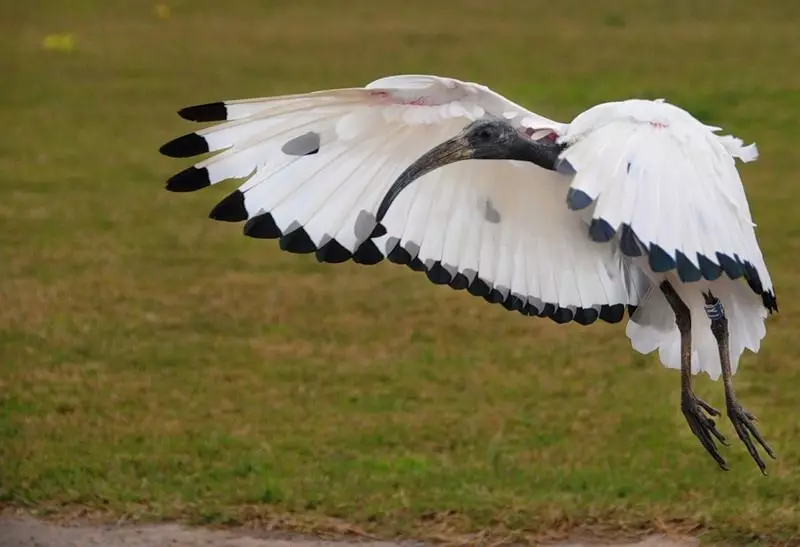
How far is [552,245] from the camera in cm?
390

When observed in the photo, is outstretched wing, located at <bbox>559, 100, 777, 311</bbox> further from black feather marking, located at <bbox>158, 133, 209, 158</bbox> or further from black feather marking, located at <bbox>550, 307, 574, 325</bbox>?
black feather marking, located at <bbox>158, 133, 209, 158</bbox>

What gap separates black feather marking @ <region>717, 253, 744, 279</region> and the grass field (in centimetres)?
199

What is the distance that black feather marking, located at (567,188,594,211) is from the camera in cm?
276

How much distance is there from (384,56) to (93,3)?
18.5 feet

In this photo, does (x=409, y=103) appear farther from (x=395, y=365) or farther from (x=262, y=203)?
(x=395, y=365)

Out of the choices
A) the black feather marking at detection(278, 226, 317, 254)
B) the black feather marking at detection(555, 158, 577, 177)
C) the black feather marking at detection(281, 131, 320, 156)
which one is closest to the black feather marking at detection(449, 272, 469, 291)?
the black feather marking at detection(278, 226, 317, 254)

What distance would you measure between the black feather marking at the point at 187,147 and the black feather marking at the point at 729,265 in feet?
4.22

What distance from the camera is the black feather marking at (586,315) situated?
13.0 feet

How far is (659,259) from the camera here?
2.78m

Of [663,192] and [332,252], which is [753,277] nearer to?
[663,192]

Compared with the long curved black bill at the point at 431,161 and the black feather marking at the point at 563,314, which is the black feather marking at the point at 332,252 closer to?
the long curved black bill at the point at 431,161

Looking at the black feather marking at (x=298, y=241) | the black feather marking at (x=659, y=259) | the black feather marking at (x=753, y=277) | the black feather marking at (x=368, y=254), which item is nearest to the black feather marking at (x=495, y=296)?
the black feather marking at (x=368, y=254)

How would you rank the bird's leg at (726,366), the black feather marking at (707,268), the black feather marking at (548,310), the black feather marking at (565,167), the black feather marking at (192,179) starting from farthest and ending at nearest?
the black feather marking at (548,310) → the bird's leg at (726,366) → the black feather marking at (192,179) → the black feather marking at (565,167) → the black feather marking at (707,268)

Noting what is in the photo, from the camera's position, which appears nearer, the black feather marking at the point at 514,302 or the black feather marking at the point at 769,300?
the black feather marking at the point at 769,300
